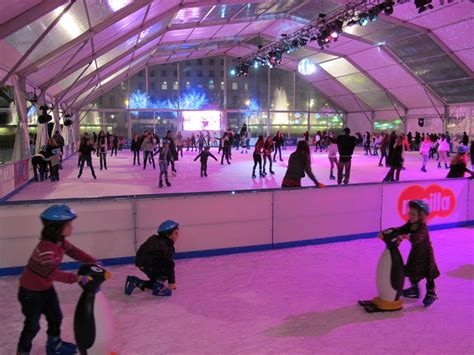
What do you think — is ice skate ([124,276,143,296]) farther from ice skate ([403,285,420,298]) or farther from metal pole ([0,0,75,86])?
metal pole ([0,0,75,86])

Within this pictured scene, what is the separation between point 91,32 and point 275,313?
8.59 m

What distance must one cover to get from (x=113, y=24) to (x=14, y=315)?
8.22 meters

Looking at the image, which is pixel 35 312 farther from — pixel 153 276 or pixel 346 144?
pixel 346 144

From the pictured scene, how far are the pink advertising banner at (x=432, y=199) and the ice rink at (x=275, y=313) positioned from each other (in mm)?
1240

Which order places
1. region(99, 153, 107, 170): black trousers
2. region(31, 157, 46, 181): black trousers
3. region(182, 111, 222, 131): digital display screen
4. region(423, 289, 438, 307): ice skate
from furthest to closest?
1. region(182, 111, 222, 131): digital display screen
2. region(99, 153, 107, 170): black trousers
3. region(31, 157, 46, 181): black trousers
4. region(423, 289, 438, 307): ice skate

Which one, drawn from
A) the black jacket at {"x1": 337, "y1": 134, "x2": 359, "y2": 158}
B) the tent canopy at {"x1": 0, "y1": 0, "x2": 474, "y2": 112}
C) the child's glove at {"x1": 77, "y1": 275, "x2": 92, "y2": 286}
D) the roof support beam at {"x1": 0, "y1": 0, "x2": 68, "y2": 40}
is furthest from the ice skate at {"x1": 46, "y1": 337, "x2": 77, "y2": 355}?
the black jacket at {"x1": 337, "y1": 134, "x2": 359, "y2": 158}

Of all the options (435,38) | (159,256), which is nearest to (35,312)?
(159,256)

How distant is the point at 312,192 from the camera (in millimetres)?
5699

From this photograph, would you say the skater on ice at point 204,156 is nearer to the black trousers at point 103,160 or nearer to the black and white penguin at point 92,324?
the black trousers at point 103,160

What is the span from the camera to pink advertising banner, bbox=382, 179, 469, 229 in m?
6.21

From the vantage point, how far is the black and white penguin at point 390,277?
3508 millimetres

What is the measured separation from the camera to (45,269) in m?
2.54

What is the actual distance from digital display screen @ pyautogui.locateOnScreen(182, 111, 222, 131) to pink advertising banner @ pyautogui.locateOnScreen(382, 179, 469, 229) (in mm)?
23704

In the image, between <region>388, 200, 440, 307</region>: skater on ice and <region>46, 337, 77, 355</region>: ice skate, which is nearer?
<region>46, 337, 77, 355</region>: ice skate
